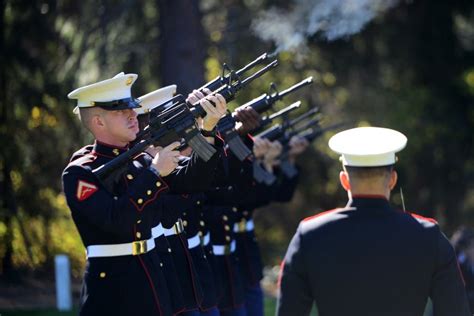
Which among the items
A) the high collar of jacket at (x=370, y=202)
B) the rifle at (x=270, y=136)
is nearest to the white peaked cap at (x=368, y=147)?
the high collar of jacket at (x=370, y=202)

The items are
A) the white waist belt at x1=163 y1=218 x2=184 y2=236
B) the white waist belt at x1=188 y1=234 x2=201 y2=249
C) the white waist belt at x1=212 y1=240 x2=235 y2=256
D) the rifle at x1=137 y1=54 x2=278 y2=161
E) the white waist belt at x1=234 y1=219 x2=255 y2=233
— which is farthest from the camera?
the white waist belt at x1=234 y1=219 x2=255 y2=233

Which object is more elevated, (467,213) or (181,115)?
(181,115)

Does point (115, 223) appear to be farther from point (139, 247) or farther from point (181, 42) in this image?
point (181, 42)

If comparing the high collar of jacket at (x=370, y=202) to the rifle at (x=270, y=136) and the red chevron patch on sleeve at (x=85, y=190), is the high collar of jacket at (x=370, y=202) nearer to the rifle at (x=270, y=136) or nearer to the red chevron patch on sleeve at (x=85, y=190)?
the red chevron patch on sleeve at (x=85, y=190)

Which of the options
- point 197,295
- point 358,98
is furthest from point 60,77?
point 197,295

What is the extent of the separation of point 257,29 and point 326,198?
4486 millimetres

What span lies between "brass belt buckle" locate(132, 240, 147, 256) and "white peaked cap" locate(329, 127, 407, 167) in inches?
63.2

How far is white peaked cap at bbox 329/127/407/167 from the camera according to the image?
3816mm

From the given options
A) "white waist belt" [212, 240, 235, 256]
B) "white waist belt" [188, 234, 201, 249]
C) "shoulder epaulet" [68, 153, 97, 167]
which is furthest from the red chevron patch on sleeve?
"white waist belt" [212, 240, 235, 256]

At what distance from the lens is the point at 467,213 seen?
17562mm

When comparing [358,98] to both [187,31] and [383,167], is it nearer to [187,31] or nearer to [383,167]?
[187,31]

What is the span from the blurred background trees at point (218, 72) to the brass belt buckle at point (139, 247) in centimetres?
611

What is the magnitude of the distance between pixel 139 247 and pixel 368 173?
1.73 m

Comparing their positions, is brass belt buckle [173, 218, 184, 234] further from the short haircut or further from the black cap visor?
the short haircut
